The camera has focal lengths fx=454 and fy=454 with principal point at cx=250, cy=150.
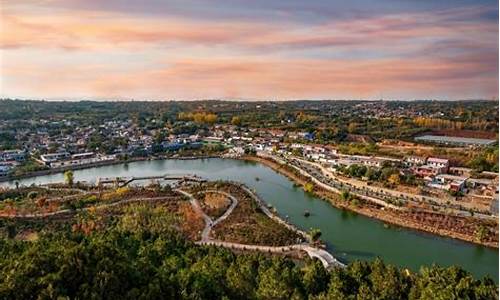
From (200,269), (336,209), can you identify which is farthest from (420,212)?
(200,269)

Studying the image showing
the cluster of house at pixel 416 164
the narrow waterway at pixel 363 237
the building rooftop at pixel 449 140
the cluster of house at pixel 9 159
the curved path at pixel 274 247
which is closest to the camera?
the curved path at pixel 274 247

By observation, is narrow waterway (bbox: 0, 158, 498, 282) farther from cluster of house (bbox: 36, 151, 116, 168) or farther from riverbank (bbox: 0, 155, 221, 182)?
cluster of house (bbox: 36, 151, 116, 168)

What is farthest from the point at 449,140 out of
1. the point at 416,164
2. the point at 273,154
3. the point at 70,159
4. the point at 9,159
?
the point at 9,159

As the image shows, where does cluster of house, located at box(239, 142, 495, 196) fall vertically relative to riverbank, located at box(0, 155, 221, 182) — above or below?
above

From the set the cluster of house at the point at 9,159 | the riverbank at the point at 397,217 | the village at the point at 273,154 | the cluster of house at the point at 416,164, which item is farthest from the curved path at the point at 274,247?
the cluster of house at the point at 9,159

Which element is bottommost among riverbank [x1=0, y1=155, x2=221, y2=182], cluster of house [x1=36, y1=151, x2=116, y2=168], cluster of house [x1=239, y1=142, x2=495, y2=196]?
riverbank [x1=0, y1=155, x2=221, y2=182]

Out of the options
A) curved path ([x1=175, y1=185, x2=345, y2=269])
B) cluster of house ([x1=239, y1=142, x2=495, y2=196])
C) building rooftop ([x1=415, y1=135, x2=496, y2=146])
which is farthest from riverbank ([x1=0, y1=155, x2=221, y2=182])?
building rooftop ([x1=415, y1=135, x2=496, y2=146])

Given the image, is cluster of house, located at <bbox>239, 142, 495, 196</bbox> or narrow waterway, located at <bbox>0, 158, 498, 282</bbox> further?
cluster of house, located at <bbox>239, 142, 495, 196</bbox>

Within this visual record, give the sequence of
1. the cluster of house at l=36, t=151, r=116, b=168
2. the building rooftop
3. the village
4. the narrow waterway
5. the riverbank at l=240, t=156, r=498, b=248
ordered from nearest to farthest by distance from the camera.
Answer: the narrow waterway → the riverbank at l=240, t=156, r=498, b=248 → the village → the cluster of house at l=36, t=151, r=116, b=168 → the building rooftop

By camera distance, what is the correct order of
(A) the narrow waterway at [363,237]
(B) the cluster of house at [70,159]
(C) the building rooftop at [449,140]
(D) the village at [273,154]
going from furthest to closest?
(C) the building rooftop at [449,140]
(B) the cluster of house at [70,159]
(D) the village at [273,154]
(A) the narrow waterway at [363,237]

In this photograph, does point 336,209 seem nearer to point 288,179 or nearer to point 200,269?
point 288,179

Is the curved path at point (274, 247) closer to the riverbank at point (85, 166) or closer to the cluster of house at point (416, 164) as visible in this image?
the cluster of house at point (416, 164)
